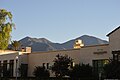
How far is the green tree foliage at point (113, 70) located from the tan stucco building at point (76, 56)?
336 cm

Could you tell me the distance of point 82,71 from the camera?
3991 centimetres

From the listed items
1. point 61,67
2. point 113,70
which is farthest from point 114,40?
point 61,67

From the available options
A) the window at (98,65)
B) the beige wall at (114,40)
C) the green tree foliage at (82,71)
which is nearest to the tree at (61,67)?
the green tree foliage at (82,71)

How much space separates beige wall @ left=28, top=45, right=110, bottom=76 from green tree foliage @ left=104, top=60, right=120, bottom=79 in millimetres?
4697

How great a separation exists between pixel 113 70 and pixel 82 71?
6597 mm

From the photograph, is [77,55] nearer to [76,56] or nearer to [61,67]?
[76,56]

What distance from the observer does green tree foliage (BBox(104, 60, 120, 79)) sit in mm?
33775

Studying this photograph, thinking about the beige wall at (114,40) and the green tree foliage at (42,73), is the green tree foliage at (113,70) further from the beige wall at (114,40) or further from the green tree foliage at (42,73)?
the green tree foliage at (42,73)

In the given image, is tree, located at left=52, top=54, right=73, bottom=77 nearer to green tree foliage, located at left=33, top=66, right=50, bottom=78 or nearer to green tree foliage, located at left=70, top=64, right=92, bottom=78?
green tree foliage, located at left=70, top=64, right=92, bottom=78

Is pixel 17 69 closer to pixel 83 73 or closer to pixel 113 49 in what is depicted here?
pixel 83 73

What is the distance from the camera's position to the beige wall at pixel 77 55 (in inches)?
1601

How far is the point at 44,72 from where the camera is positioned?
155 ft

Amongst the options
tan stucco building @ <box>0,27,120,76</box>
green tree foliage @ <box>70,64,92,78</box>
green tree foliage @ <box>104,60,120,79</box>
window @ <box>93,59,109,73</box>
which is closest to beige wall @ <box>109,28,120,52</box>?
tan stucco building @ <box>0,27,120,76</box>

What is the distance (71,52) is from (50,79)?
568 centimetres
